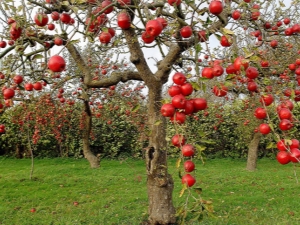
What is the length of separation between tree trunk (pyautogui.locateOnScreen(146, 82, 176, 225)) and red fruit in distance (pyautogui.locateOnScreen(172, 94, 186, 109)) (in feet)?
7.00

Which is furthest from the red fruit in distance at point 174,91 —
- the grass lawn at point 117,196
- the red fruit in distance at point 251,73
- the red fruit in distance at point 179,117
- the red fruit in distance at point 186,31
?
the grass lawn at point 117,196

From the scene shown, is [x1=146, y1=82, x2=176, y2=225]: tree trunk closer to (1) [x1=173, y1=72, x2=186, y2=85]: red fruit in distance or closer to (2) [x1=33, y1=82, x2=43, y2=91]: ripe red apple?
(2) [x1=33, y1=82, x2=43, y2=91]: ripe red apple

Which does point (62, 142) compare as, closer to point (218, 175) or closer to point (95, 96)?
point (95, 96)

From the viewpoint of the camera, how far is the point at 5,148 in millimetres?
11742

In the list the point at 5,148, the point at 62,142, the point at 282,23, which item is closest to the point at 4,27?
the point at 282,23

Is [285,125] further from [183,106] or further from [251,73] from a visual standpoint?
[183,106]

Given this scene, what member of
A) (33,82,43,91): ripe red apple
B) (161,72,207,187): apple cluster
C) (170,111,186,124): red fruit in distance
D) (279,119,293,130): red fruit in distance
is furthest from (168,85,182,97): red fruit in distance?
(33,82,43,91): ripe red apple

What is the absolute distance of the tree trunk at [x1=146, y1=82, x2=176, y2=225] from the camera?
13.3 ft

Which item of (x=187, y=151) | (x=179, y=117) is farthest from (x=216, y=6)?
(x=187, y=151)

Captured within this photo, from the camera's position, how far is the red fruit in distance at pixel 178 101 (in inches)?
68.5

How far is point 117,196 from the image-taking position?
628 cm

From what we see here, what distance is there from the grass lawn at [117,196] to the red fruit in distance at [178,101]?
192 cm

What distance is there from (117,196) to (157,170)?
236 centimetres

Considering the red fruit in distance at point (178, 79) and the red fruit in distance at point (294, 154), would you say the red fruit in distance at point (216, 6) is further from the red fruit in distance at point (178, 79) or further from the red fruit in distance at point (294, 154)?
the red fruit in distance at point (294, 154)
